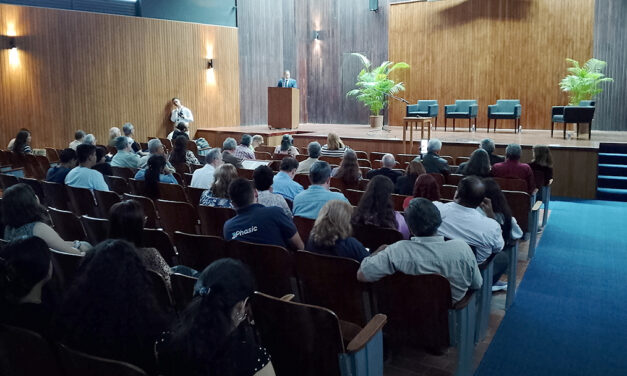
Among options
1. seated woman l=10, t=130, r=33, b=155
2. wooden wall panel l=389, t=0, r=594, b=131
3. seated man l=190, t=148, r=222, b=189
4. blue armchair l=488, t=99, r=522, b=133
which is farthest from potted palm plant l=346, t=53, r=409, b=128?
seated man l=190, t=148, r=222, b=189

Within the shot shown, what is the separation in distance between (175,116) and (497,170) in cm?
897

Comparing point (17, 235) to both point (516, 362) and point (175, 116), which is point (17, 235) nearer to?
point (516, 362)

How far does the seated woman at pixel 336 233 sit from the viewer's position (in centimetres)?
316

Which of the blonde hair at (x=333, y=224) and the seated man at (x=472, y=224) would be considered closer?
the blonde hair at (x=333, y=224)

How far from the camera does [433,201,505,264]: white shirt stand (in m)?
3.63

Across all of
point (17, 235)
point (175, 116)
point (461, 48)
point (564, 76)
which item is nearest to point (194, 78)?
point (175, 116)

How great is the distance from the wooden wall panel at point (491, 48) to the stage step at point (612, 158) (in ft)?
13.7

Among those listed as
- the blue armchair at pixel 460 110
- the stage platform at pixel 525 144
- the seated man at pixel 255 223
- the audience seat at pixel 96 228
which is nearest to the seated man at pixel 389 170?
the seated man at pixel 255 223

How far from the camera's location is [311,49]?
17.2 m

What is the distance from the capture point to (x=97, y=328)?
2000mm

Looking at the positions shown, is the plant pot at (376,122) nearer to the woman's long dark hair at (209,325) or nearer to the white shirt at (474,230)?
the white shirt at (474,230)

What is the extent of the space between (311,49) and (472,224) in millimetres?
14282

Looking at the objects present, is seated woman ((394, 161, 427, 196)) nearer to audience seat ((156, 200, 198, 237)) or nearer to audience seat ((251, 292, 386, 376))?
audience seat ((156, 200, 198, 237))

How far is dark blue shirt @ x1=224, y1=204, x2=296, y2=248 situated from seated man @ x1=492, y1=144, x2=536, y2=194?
357cm
